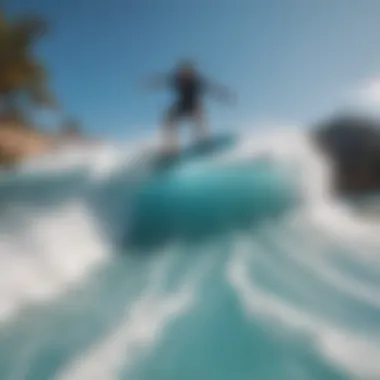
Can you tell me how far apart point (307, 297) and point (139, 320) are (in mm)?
646

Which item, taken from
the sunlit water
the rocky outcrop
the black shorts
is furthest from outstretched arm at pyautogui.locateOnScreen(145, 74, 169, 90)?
the rocky outcrop

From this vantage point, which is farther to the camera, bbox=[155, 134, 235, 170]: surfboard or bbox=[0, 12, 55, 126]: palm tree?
bbox=[155, 134, 235, 170]: surfboard

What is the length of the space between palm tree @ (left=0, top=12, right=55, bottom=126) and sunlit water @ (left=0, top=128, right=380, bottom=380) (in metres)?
0.30

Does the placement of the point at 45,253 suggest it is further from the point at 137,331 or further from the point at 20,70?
the point at 20,70

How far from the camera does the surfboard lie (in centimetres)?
200

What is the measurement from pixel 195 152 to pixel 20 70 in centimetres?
87

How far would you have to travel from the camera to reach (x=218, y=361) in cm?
140

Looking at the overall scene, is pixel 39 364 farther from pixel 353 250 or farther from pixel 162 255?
pixel 353 250

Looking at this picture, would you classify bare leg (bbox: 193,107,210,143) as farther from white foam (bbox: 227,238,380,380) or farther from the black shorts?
white foam (bbox: 227,238,380,380)

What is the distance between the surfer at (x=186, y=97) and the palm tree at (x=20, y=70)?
0.52 m

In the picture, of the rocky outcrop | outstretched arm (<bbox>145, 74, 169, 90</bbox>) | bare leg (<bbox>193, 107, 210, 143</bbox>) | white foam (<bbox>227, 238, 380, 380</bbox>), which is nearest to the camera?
white foam (<bbox>227, 238, 380, 380</bbox>)

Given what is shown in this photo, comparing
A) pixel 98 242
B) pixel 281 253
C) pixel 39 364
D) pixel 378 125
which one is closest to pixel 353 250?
pixel 281 253

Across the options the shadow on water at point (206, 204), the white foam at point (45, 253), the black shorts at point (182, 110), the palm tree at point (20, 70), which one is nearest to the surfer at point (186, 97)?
the black shorts at point (182, 110)

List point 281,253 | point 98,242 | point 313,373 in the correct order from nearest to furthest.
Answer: point 313,373
point 281,253
point 98,242
